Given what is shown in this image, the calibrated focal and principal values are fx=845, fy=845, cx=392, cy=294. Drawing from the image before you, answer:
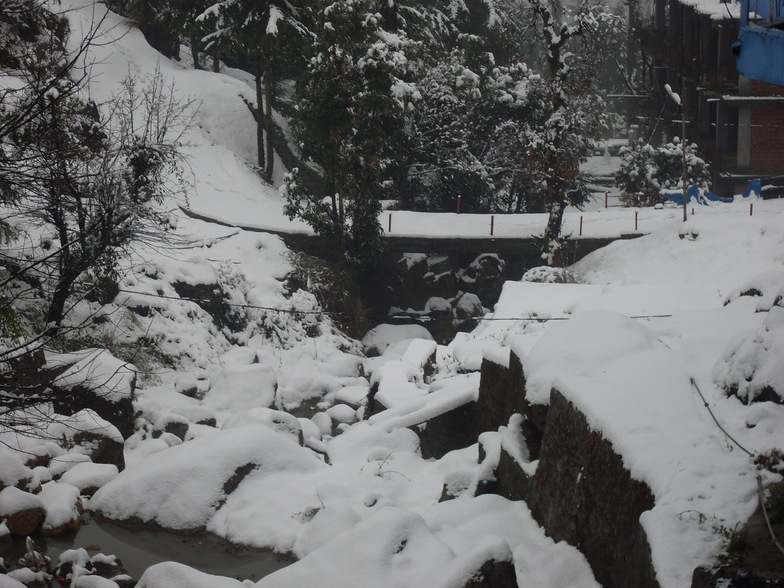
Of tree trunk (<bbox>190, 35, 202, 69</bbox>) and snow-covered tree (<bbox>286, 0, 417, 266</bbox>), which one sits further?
tree trunk (<bbox>190, 35, 202, 69</bbox>)

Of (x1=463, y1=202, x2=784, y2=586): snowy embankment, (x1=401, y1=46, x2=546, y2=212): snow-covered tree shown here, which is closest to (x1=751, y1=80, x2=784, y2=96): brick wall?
(x1=401, y1=46, x2=546, y2=212): snow-covered tree

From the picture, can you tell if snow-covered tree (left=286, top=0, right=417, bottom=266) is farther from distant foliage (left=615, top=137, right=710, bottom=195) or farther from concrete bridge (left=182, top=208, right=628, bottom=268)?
distant foliage (left=615, top=137, right=710, bottom=195)

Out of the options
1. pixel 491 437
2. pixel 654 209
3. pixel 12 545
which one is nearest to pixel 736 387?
pixel 491 437

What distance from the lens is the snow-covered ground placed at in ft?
21.8

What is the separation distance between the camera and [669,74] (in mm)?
36219

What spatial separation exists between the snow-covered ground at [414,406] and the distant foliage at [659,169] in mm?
4265

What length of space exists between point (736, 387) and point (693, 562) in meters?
2.49

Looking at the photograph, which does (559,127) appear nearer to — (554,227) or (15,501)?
(554,227)

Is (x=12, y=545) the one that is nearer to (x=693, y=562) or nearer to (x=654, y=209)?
(x=693, y=562)

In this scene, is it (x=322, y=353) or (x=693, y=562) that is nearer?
(x=693, y=562)

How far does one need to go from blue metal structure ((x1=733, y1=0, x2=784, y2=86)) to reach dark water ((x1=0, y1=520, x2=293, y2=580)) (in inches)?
279

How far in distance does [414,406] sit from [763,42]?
7566 millimetres

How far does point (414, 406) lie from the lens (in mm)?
13305

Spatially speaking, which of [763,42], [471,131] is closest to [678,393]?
[763,42]
